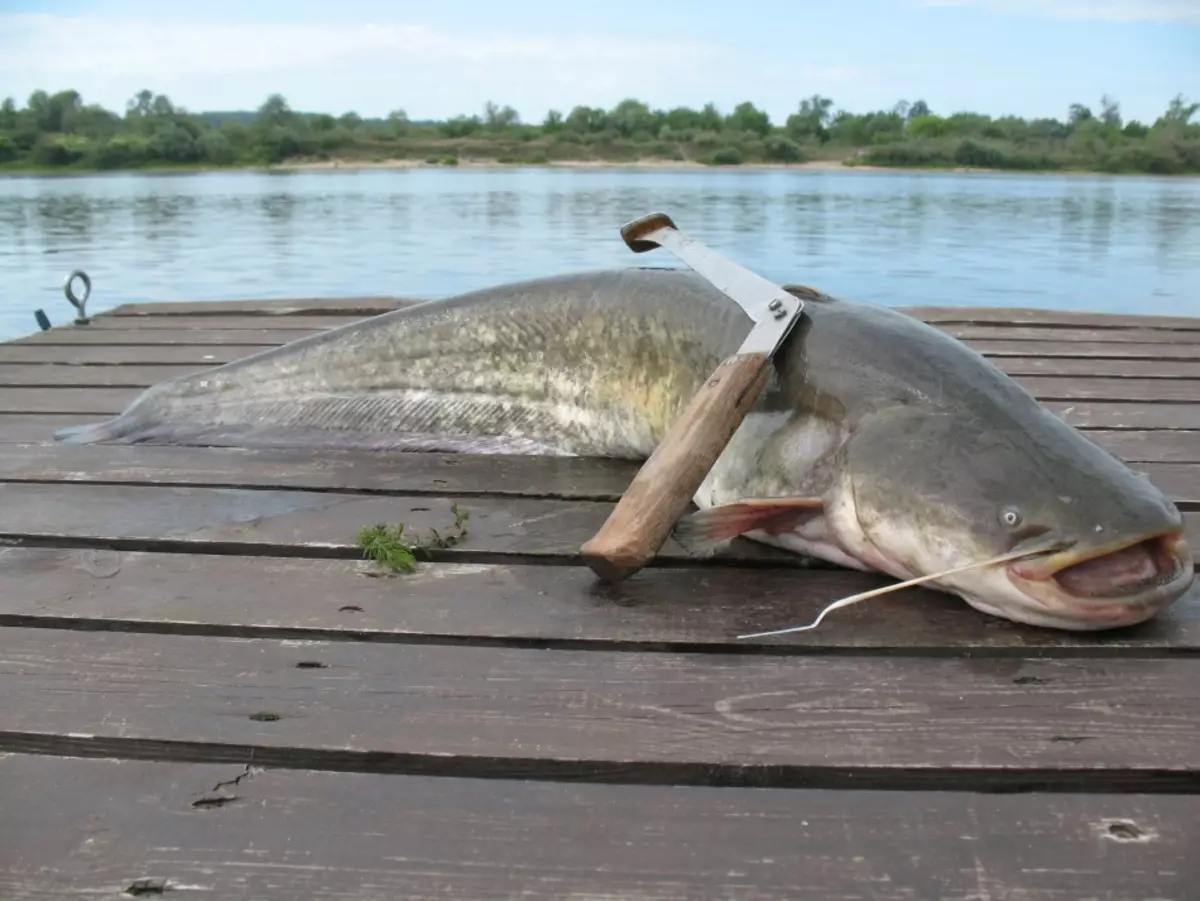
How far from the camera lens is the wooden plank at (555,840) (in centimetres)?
117

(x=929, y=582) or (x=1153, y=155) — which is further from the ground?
(x=1153, y=155)

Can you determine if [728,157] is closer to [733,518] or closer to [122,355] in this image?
[122,355]

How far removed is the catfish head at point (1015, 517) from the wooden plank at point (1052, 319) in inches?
127

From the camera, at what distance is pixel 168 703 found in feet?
5.06

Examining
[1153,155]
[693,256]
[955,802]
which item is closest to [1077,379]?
[693,256]

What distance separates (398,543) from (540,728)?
2.39ft

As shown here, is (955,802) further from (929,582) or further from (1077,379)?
(1077,379)

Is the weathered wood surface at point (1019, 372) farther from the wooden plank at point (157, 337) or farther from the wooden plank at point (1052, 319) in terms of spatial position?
the wooden plank at point (1052, 319)

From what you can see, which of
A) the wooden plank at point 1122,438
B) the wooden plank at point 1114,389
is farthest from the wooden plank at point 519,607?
the wooden plank at point 1114,389

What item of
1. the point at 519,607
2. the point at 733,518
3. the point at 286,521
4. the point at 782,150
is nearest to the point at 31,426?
the point at 286,521

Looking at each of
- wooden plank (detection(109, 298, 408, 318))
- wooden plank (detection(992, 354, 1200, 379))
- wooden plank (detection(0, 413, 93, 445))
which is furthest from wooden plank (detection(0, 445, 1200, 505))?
wooden plank (detection(109, 298, 408, 318))

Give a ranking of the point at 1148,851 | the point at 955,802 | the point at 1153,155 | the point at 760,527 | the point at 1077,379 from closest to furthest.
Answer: the point at 1148,851
the point at 955,802
the point at 760,527
the point at 1077,379
the point at 1153,155

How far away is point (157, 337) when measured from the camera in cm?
486

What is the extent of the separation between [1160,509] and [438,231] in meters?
19.9
